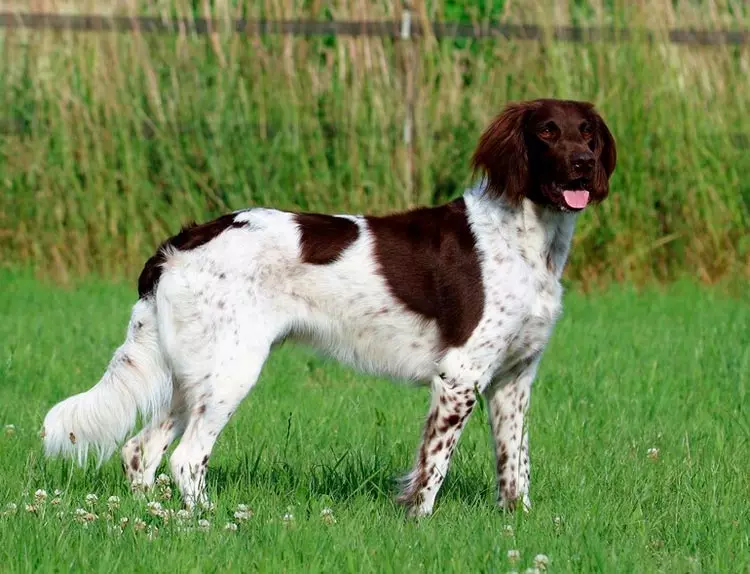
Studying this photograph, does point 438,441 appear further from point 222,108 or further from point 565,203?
point 222,108

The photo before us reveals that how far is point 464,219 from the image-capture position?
17.5ft

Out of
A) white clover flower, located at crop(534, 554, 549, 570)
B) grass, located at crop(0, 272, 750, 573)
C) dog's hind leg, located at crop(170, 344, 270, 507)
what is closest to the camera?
white clover flower, located at crop(534, 554, 549, 570)

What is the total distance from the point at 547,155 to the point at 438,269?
60cm

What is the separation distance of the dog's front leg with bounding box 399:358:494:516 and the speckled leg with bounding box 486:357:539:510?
331 millimetres

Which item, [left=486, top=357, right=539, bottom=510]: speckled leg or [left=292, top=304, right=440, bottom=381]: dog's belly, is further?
[left=486, top=357, right=539, bottom=510]: speckled leg

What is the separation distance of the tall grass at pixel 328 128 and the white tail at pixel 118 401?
538 cm

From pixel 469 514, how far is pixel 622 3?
6934mm

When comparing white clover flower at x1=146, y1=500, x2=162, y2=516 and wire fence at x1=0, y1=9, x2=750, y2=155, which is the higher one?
wire fence at x1=0, y1=9, x2=750, y2=155

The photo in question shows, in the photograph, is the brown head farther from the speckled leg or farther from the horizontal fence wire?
the horizontal fence wire

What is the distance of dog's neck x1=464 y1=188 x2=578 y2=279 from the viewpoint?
17.2 ft

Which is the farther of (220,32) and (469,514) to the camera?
(220,32)

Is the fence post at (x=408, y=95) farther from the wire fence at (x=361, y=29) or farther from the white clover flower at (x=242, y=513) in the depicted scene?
the white clover flower at (x=242, y=513)

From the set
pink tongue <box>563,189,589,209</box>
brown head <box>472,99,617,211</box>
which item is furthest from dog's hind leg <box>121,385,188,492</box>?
pink tongue <box>563,189,589,209</box>

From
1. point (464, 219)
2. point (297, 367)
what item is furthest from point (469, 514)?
point (297, 367)
